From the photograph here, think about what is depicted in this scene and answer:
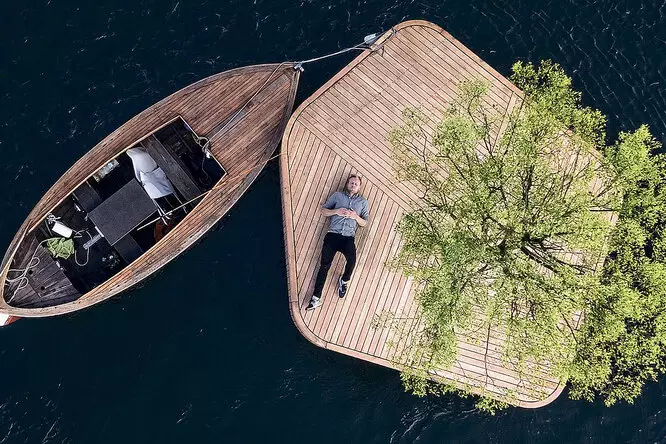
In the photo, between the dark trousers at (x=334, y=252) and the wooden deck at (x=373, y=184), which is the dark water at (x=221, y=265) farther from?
the dark trousers at (x=334, y=252)

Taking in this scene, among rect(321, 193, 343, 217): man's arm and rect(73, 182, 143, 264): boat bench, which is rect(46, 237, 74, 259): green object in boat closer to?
rect(73, 182, 143, 264): boat bench

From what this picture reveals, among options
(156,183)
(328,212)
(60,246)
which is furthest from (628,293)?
(60,246)

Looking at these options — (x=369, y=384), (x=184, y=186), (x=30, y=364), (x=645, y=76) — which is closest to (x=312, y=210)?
(x=184, y=186)

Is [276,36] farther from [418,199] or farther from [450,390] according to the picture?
[450,390]

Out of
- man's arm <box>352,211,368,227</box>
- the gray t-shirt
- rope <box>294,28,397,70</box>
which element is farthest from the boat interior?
man's arm <box>352,211,368,227</box>

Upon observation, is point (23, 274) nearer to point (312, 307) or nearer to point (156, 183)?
point (156, 183)
